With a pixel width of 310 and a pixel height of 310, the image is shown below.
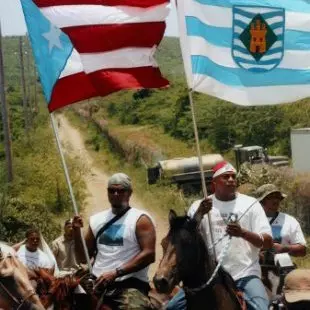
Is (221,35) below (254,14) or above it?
below

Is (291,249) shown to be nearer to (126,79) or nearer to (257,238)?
(257,238)

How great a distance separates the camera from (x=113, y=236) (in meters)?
7.06

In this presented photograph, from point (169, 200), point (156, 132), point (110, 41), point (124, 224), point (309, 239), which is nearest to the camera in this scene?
point (124, 224)

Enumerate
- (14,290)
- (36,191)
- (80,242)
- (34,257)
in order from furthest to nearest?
(36,191)
(34,257)
(80,242)
(14,290)

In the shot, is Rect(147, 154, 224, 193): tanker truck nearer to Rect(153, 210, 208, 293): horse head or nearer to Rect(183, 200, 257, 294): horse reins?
Rect(183, 200, 257, 294): horse reins

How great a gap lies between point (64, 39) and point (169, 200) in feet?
63.5

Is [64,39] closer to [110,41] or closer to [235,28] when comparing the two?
[110,41]

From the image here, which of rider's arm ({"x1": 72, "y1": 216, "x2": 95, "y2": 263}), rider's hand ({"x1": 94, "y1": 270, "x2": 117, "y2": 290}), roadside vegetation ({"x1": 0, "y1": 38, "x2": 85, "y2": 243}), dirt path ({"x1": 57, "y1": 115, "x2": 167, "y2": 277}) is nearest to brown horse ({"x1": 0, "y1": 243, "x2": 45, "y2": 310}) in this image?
rider's hand ({"x1": 94, "y1": 270, "x2": 117, "y2": 290})

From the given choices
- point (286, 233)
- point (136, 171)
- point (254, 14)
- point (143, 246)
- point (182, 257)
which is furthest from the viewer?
point (136, 171)

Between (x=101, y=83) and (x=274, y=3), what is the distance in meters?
1.73

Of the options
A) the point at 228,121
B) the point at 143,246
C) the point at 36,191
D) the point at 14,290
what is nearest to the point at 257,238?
the point at 143,246

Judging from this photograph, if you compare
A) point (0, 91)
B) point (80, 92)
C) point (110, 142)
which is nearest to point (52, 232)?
point (0, 91)

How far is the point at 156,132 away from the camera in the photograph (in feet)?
158

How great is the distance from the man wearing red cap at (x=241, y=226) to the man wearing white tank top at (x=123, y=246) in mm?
451
